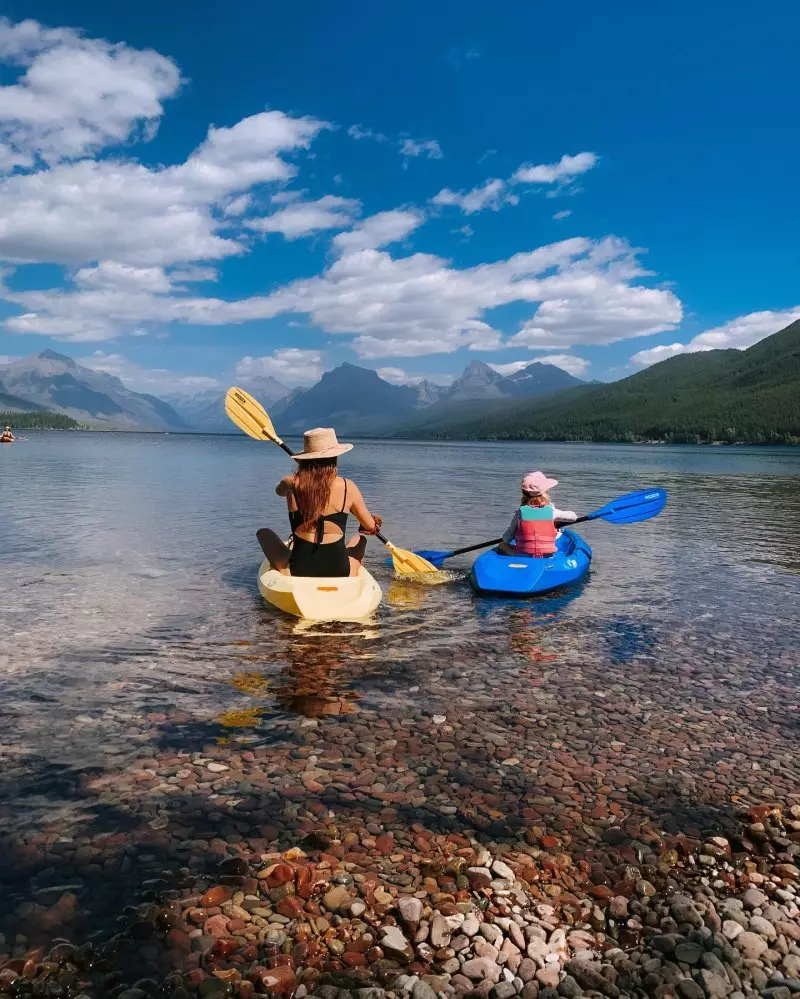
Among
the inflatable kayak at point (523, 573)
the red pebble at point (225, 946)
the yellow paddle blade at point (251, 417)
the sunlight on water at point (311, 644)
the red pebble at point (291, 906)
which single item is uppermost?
the yellow paddle blade at point (251, 417)

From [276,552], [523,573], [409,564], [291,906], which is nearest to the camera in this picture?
[291,906]

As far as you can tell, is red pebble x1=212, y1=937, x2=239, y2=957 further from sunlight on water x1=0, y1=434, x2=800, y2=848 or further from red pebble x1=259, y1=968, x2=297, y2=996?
sunlight on water x1=0, y1=434, x2=800, y2=848

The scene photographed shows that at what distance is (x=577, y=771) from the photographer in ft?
23.7

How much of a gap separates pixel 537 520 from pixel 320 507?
632 centimetres

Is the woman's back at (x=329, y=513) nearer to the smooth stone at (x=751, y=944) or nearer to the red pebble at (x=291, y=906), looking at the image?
the red pebble at (x=291, y=906)

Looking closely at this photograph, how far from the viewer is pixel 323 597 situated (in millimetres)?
13289

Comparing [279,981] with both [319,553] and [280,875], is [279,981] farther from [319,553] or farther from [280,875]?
[319,553]

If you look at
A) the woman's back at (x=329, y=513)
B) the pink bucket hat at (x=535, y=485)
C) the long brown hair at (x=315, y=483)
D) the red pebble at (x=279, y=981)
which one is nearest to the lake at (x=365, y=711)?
the red pebble at (x=279, y=981)

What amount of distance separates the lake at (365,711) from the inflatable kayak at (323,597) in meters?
0.29

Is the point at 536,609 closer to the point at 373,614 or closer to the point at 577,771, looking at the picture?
the point at 373,614

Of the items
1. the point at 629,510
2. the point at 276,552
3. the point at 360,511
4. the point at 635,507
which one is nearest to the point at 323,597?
the point at 360,511

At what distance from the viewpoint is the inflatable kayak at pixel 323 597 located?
13250 mm

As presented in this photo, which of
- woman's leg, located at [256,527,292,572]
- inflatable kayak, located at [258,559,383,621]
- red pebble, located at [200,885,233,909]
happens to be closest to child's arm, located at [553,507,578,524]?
inflatable kayak, located at [258,559,383,621]

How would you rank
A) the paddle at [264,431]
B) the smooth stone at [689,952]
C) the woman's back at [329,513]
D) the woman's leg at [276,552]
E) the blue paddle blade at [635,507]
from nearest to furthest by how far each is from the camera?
the smooth stone at [689,952], the woman's back at [329,513], the woman's leg at [276,552], the paddle at [264,431], the blue paddle blade at [635,507]
